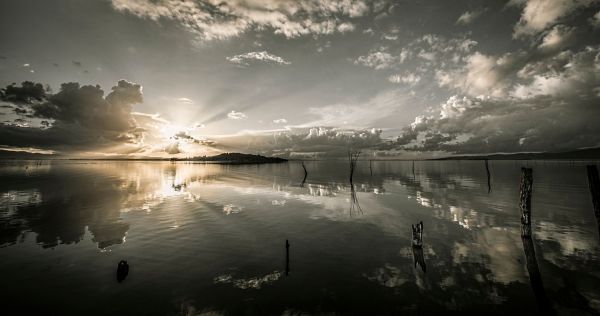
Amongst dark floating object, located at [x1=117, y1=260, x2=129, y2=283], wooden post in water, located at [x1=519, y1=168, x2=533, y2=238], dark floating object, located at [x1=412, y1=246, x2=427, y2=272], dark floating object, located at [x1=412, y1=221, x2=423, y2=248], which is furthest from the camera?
wooden post in water, located at [x1=519, y1=168, x2=533, y2=238]

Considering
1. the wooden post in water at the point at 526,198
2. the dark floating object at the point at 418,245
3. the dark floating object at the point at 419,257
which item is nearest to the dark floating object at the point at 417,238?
the dark floating object at the point at 418,245

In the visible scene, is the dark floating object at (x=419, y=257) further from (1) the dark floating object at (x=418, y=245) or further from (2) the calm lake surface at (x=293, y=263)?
(2) the calm lake surface at (x=293, y=263)

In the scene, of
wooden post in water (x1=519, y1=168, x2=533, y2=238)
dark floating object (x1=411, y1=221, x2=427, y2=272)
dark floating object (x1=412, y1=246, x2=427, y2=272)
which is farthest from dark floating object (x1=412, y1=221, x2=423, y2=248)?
wooden post in water (x1=519, y1=168, x2=533, y2=238)

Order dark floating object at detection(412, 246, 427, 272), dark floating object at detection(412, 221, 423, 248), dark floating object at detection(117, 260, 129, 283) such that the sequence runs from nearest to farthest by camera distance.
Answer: dark floating object at detection(117, 260, 129, 283) → dark floating object at detection(412, 246, 427, 272) → dark floating object at detection(412, 221, 423, 248)

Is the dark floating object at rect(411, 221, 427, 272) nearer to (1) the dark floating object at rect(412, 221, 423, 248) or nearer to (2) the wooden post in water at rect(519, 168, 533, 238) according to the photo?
(1) the dark floating object at rect(412, 221, 423, 248)

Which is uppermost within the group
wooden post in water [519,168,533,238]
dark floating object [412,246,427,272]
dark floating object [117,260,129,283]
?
wooden post in water [519,168,533,238]

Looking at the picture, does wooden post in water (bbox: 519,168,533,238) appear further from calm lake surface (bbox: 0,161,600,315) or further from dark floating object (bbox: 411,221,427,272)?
dark floating object (bbox: 411,221,427,272)

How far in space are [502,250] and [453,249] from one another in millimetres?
2836

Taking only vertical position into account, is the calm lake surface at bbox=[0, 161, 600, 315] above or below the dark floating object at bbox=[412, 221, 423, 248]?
below

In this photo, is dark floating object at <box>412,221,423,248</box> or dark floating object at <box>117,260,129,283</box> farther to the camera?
dark floating object at <box>412,221,423,248</box>

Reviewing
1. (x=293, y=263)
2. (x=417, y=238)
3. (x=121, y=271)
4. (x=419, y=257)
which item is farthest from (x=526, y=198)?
(x=121, y=271)

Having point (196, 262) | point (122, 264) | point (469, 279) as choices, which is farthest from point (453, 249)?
point (122, 264)

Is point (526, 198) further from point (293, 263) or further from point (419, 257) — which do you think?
point (293, 263)

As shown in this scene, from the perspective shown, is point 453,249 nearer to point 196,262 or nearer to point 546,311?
point 546,311
